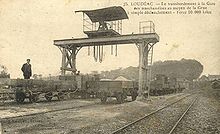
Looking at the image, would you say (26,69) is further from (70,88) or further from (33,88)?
(70,88)

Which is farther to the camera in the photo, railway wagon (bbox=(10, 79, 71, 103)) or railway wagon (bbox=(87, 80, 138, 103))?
railway wagon (bbox=(87, 80, 138, 103))

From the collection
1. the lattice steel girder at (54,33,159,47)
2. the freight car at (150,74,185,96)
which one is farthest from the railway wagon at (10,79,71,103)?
the freight car at (150,74,185,96)

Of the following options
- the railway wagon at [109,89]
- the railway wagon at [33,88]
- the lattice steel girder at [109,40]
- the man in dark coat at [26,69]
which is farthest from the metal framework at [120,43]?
the man in dark coat at [26,69]

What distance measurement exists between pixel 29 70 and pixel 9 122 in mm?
6396

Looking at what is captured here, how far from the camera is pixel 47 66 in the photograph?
15.3 meters

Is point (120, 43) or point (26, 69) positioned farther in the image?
point (120, 43)

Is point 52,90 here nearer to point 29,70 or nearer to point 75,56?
point 29,70

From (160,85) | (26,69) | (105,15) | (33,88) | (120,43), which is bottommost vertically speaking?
(160,85)

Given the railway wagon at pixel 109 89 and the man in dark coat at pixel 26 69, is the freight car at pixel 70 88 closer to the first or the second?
the railway wagon at pixel 109 89

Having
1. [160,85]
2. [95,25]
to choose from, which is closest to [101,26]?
[95,25]

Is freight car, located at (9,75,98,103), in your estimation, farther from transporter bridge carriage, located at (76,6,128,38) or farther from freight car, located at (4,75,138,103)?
transporter bridge carriage, located at (76,6,128,38)

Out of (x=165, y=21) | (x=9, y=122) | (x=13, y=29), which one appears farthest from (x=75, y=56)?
(x=9, y=122)

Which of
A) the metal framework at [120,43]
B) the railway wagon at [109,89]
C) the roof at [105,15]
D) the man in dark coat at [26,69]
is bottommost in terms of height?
the railway wagon at [109,89]

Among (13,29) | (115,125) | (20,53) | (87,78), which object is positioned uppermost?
(13,29)
